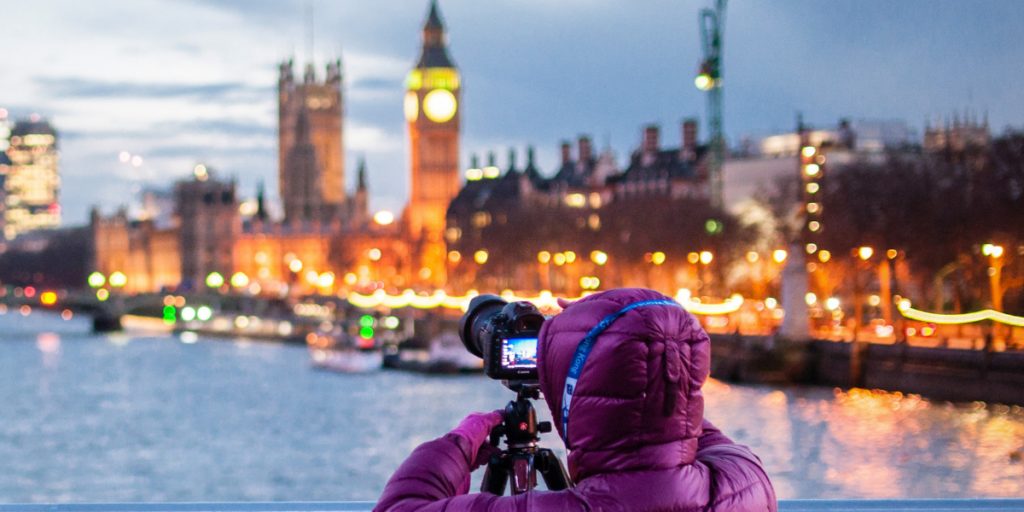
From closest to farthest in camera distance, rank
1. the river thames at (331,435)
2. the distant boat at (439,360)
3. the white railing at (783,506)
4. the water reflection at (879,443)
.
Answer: the white railing at (783,506)
the water reflection at (879,443)
the river thames at (331,435)
the distant boat at (439,360)

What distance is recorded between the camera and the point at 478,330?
2.68 m

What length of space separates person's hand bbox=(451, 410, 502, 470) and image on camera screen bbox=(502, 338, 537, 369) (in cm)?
8

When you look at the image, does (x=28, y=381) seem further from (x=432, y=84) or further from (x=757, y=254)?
(x=432, y=84)

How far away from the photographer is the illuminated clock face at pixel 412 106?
9512cm

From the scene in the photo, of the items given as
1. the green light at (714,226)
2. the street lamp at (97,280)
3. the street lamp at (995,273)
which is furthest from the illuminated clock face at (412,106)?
the street lamp at (995,273)

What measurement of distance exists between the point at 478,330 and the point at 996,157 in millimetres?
29913

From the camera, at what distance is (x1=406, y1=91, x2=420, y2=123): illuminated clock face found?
95125mm

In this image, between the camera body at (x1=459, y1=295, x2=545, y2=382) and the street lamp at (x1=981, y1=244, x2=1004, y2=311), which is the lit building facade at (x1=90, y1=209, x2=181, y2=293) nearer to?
the street lamp at (x1=981, y1=244, x2=1004, y2=311)

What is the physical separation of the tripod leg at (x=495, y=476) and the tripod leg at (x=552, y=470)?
53 mm

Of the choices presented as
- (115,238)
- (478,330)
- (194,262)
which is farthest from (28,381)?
(115,238)

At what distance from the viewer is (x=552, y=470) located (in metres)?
2.62

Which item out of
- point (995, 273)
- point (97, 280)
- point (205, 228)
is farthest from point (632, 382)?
point (97, 280)

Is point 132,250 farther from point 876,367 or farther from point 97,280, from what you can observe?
point 876,367

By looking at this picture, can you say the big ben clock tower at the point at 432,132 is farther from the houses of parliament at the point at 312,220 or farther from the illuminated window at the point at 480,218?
the illuminated window at the point at 480,218
